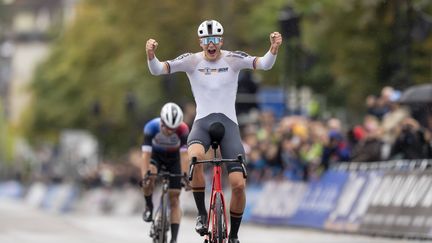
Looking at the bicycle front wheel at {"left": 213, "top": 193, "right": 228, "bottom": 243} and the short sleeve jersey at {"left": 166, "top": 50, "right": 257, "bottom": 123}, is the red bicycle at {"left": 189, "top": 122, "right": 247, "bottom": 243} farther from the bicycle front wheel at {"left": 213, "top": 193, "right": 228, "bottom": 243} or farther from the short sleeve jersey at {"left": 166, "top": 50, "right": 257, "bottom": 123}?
the short sleeve jersey at {"left": 166, "top": 50, "right": 257, "bottom": 123}

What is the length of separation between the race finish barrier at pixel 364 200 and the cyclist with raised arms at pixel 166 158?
11.8ft

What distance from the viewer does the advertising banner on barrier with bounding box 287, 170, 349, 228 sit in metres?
26.1

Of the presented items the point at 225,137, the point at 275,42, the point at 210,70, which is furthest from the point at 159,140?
the point at 275,42

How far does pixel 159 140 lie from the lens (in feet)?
65.8

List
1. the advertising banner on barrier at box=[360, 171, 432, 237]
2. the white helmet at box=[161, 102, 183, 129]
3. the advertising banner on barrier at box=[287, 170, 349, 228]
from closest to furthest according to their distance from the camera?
the white helmet at box=[161, 102, 183, 129] → the advertising banner on barrier at box=[360, 171, 432, 237] → the advertising banner on barrier at box=[287, 170, 349, 228]

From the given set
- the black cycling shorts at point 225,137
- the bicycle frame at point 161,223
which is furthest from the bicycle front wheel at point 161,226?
the black cycling shorts at point 225,137

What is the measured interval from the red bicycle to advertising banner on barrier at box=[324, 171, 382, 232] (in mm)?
7967

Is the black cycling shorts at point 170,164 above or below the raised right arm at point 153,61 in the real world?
above

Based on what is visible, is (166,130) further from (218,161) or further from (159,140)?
(218,161)

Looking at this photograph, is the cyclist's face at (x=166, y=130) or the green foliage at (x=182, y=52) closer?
the cyclist's face at (x=166, y=130)

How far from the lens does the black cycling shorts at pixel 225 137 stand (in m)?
16.4

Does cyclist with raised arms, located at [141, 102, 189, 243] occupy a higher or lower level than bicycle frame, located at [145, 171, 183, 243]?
higher

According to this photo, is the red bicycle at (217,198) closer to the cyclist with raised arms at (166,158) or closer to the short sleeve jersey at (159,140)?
the cyclist with raised arms at (166,158)

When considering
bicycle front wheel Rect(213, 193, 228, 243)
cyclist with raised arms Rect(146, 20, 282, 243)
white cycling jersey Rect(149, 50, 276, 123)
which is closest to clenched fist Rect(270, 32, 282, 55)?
cyclist with raised arms Rect(146, 20, 282, 243)
